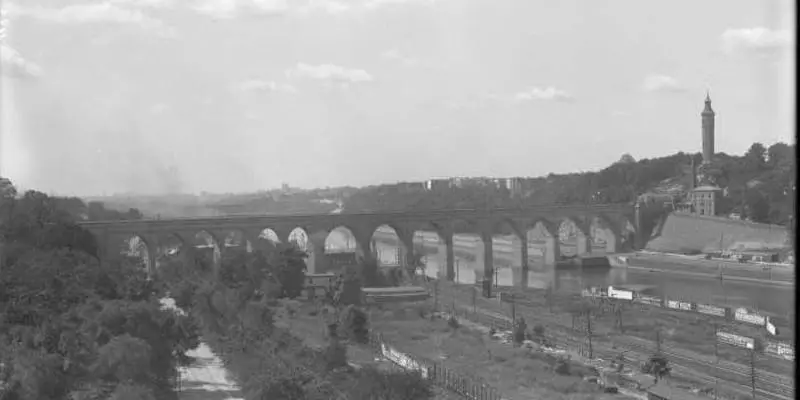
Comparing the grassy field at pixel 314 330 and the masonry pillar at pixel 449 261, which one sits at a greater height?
the masonry pillar at pixel 449 261

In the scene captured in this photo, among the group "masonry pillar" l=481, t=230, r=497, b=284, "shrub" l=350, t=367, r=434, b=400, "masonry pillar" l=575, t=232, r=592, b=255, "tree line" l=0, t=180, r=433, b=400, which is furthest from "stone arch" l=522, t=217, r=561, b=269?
"shrub" l=350, t=367, r=434, b=400

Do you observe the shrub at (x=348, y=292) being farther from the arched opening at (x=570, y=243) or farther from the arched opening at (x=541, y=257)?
the arched opening at (x=570, y=243)

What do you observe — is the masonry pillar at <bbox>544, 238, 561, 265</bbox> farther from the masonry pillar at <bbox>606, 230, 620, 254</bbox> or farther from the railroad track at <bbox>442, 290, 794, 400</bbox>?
the railroad track at <bbox>442, 290, 794, 400</bbox>

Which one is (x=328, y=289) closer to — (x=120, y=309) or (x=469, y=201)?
(x=120, y=309)

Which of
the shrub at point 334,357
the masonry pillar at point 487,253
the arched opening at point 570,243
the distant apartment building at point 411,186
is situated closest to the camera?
the shrub at point 334,357

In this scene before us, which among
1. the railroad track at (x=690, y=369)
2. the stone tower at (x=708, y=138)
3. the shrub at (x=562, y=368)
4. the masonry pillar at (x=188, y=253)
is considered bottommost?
the railroad track at (x=690, y=369)

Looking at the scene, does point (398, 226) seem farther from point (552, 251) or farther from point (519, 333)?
point (519, 333)

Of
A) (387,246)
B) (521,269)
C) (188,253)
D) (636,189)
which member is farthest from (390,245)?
(188,253)

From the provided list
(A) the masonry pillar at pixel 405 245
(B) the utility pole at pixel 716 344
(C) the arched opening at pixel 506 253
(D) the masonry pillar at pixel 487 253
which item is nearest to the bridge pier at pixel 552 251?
(C) the arched opening at pixel 506 253
